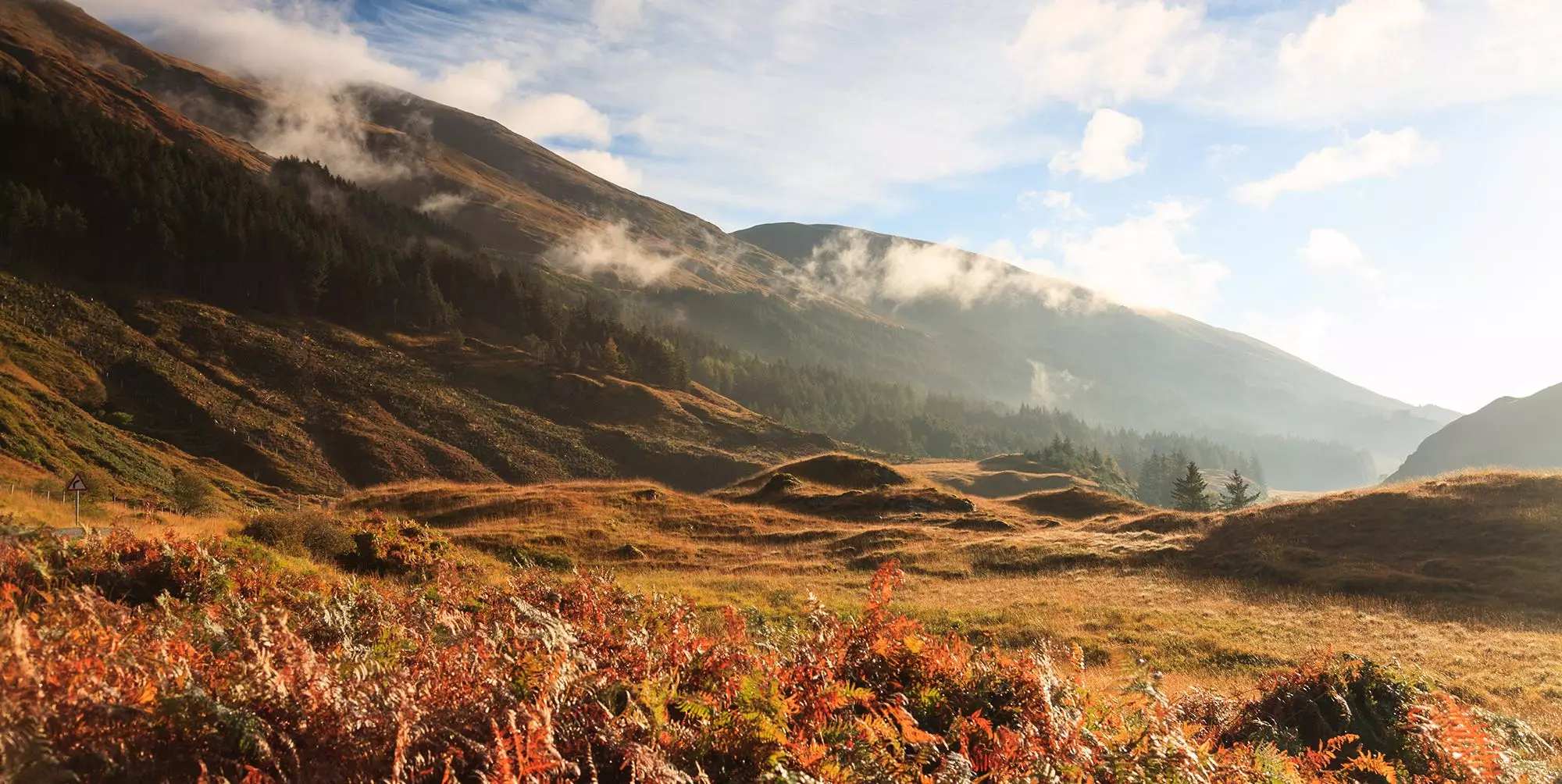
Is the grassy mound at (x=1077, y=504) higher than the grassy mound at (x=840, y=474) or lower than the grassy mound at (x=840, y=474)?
higher

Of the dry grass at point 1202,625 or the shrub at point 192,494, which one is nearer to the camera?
the dry grass at point 1202,625

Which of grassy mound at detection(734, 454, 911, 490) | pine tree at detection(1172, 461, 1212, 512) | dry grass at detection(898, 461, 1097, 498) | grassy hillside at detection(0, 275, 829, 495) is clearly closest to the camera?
grassy hillside at detection(0, 275, 829, 495)

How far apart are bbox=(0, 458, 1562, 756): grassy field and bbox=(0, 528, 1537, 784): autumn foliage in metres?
3.27

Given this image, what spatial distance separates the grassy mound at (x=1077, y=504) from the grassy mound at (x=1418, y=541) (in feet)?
64.7

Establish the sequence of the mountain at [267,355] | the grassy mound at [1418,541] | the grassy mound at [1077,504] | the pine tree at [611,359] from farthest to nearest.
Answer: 1. the pine tree at [611,359]
2. the grassy mound at [1077,504]
3. the mountain at [267,355]
4. the grassy mound at [1418,541]

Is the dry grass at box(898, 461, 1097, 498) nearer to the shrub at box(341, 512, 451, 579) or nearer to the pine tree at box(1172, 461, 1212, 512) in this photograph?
the pine tree at box(1172, 461, 1212, 512)

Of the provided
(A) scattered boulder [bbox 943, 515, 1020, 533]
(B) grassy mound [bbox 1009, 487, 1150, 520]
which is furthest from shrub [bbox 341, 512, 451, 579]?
(B) grassy mound [bbox 1009, 487, 1150, 520]

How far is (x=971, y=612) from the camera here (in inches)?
847

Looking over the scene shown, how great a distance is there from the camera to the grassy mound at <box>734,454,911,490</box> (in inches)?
2311

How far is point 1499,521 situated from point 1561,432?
249 metres

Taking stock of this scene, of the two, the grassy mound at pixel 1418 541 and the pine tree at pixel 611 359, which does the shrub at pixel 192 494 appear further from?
the pine tree at pixel 611 359

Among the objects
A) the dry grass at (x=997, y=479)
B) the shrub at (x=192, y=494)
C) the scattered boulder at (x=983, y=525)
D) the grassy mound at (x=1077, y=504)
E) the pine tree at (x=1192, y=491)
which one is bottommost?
the shrub at (x=192, y=494)

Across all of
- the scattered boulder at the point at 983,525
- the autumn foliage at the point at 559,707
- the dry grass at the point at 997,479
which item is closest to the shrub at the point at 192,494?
the autumn foliage at the point at 559,707

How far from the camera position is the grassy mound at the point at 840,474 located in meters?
58.7
